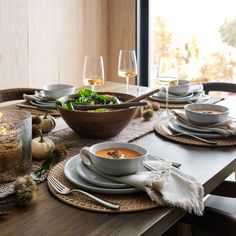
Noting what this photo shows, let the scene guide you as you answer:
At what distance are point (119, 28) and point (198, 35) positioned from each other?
27.2 inches

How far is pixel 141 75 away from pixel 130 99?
2.06 metres

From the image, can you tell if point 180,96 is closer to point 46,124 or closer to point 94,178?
point 46,124

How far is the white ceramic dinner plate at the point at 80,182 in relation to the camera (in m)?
0.92

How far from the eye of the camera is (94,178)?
0.97 m

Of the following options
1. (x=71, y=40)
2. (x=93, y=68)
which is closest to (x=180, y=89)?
(x=93, y=68)

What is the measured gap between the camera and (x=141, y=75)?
3.60m

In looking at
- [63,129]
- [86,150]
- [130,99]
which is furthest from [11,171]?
[130,99]

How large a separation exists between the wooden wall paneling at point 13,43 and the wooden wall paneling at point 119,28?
0.92m

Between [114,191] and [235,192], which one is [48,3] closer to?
[235,192]

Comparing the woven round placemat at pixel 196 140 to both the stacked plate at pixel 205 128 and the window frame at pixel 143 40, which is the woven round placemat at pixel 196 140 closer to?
the stacked plate at pixel 205 128

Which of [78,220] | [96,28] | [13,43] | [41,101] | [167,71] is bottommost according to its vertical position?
[78,220]

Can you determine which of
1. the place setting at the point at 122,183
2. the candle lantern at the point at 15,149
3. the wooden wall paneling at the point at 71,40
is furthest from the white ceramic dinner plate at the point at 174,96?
the wooden wall paneling at the point at 71,40

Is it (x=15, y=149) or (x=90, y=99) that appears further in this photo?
(x=90, y=99)

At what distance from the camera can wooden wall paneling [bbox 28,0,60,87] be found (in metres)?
2.94
